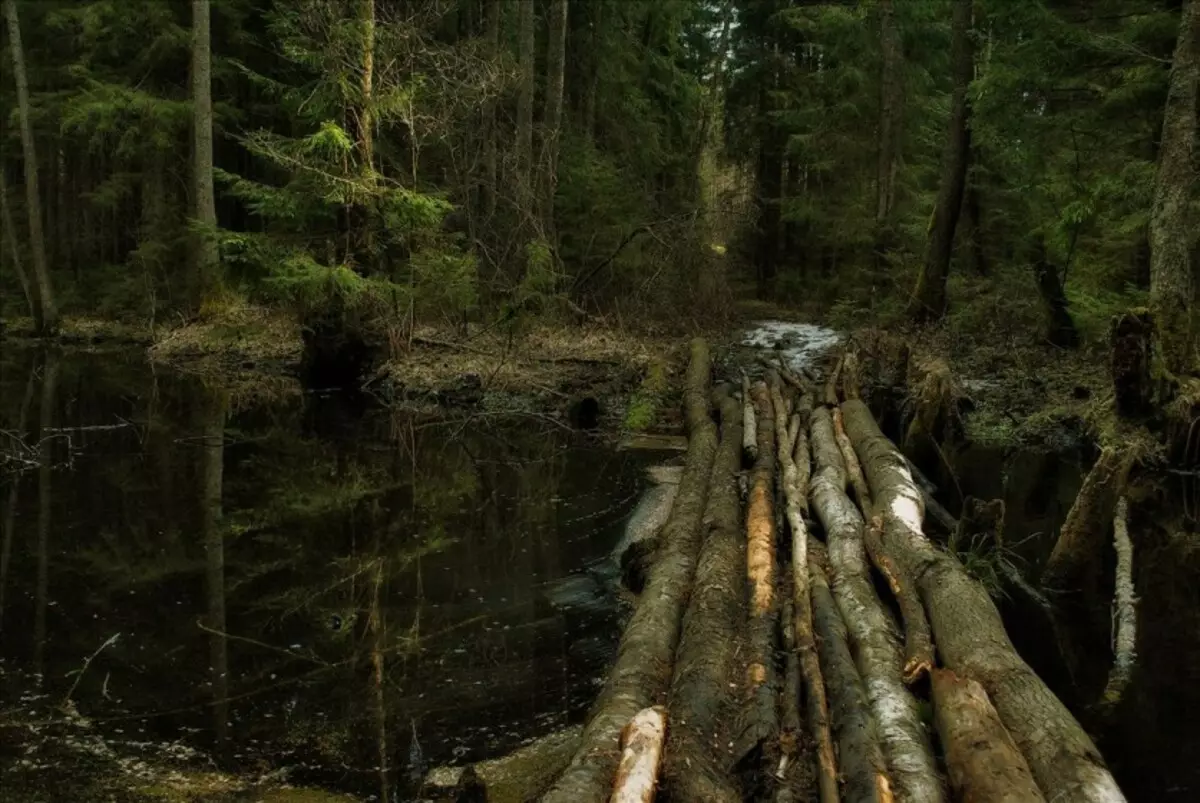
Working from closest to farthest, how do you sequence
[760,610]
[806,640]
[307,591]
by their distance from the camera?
[806,640]
[760,610]
[307,591]

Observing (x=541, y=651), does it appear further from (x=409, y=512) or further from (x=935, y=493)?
(x=935, y=493)

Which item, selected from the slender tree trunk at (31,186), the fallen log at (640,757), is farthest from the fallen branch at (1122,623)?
the slender tree trunk at (31,186)

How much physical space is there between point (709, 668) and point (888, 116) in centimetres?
2319

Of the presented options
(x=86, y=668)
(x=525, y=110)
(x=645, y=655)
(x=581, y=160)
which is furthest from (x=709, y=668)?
(x=581, y=160)

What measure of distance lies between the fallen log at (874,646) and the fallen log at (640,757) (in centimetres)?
95

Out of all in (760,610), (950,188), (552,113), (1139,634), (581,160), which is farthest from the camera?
(581,160)

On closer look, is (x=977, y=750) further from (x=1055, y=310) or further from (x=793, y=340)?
(x=793, y=340)

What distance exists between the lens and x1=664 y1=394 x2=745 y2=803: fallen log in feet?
11.5

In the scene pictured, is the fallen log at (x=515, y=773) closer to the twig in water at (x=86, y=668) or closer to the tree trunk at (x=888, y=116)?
the twig in water at (x=86, y=668)

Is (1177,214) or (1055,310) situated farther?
(1055,310)

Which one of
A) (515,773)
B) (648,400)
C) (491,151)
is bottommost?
(515,773)

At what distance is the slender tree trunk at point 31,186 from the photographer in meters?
21.2

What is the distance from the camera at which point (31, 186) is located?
73.0 ft

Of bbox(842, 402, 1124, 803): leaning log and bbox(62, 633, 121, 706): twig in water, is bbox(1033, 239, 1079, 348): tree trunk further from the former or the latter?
bbox(62, 633, 121, 706): twig in water
